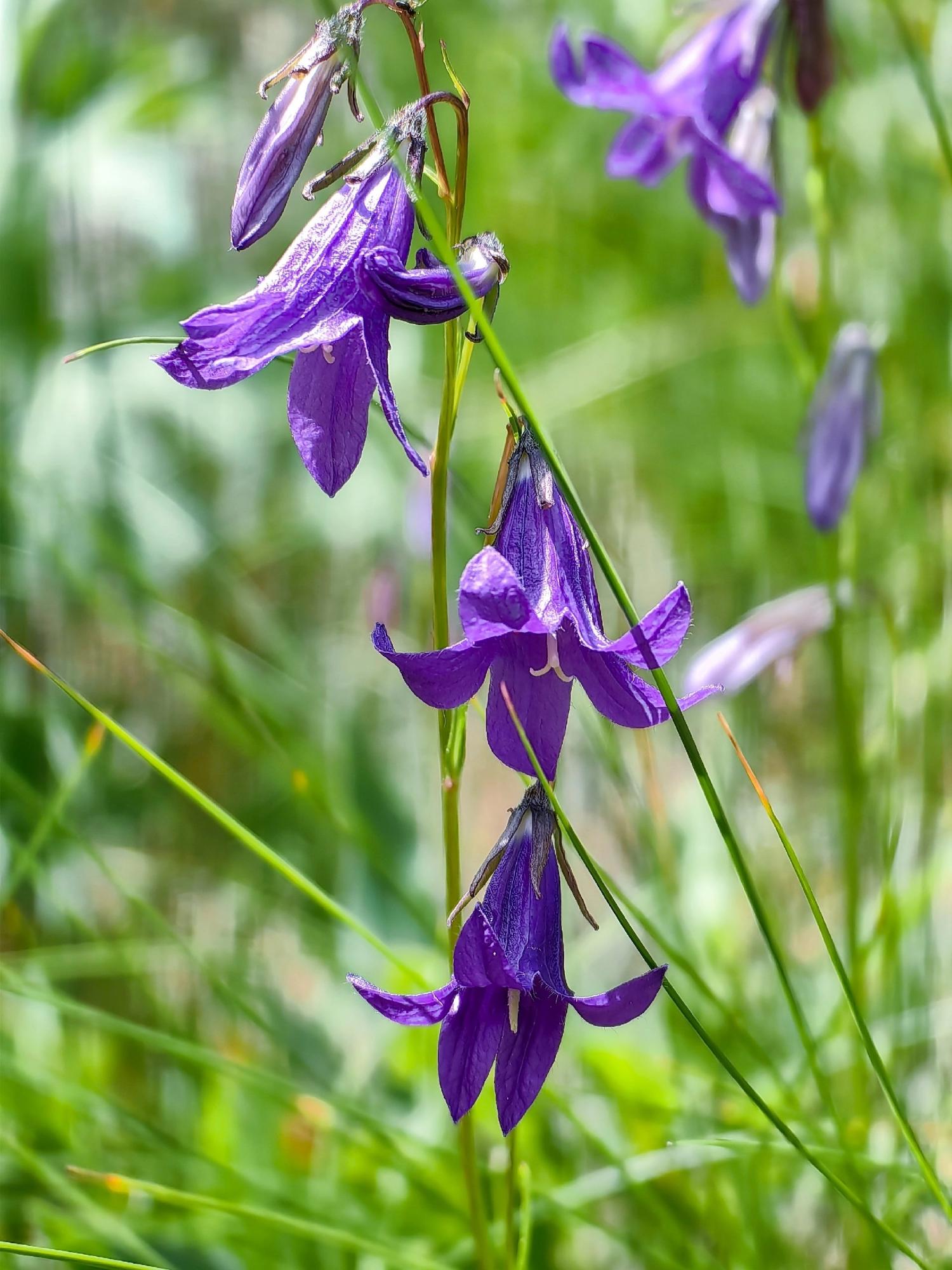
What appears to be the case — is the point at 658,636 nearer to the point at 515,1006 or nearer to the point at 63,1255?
the point at 515,1006

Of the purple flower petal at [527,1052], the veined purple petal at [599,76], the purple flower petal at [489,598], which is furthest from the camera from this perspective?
the veined purple petal at [599,76]

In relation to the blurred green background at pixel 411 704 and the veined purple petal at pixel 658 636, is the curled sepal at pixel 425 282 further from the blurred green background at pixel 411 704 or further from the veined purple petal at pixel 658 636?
the blurred green background at pixel 411 704

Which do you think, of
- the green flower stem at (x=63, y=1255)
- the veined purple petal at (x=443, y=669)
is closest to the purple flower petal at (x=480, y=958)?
the veined purple petal at (x=443, y=669)

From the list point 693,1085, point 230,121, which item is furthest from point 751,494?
point 230,121

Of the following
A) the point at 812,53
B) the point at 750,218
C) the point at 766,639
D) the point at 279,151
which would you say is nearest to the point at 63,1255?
the point at 279,151

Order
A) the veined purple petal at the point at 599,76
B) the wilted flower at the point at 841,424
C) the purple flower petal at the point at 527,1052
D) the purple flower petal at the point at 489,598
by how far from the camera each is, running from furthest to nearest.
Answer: the wilted flower at the point at 841,424 → the veined purple petal at the point at 599,76 → the purple flower petal at the point at 527,1052 → the purple flower petal at the point at 489,598

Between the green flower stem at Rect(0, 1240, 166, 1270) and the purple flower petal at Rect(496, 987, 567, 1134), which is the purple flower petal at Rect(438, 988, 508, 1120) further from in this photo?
the green flower stem at Rect(0, 1240, 166, 1270)
